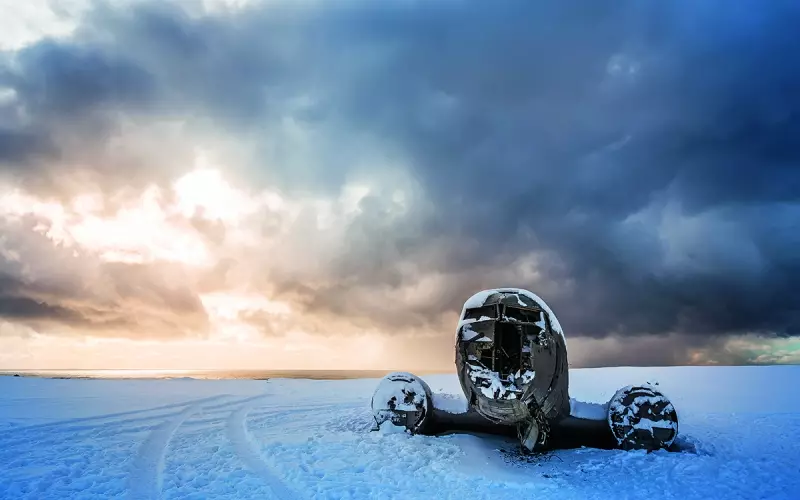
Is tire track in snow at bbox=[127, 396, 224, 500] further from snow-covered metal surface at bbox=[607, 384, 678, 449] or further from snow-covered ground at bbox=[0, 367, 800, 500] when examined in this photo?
snow-covered metal surface at bbox=[607, 384, 678, 449]

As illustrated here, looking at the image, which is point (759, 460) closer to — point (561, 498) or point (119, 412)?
point (561, 498)

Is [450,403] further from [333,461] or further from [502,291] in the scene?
[502,291]

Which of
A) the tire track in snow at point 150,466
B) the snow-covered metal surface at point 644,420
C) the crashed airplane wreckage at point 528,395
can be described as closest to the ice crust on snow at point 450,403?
the crashed airplane wreckage at point 528,395

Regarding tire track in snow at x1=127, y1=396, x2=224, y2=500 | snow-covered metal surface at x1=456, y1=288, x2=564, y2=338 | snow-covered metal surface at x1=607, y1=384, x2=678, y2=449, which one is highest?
snow-covered metal surface at x1=456, y1=288, x2=564, y2=338

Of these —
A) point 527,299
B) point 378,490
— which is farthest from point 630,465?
point 378,490

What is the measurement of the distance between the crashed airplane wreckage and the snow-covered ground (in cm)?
59

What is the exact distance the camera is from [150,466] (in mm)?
9414

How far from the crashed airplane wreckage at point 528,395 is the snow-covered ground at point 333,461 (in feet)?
1.93

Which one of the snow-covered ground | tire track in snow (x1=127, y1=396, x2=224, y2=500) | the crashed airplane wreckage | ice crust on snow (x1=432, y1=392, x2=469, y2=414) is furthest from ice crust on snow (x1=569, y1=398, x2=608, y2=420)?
tire track in snow (x1=127, y1=396, x2=224, y2=500)

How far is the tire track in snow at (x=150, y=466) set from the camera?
7.85 m

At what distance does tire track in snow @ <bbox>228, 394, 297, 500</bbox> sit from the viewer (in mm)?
7883

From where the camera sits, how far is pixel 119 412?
52.8 ft

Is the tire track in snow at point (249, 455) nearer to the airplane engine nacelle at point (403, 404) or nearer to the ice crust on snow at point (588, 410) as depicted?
the airplane engine nacelle at point (403, 404)

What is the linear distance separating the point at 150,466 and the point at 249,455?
Answer: 75.8 inches
